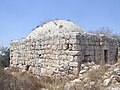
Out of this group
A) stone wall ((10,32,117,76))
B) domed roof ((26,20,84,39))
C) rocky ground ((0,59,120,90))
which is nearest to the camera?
rocky ground ((0,59,120,90))

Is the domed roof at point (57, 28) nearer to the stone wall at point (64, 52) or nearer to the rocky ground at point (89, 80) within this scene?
the stone wall at point (64, 52)

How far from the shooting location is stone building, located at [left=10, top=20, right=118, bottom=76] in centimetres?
1019

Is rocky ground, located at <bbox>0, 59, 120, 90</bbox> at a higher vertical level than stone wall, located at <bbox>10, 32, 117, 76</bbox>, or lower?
lower

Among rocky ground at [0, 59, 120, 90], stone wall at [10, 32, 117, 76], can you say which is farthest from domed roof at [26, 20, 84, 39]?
rocky ground at [0, 59, 120, 90]

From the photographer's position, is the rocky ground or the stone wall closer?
the rocky ground

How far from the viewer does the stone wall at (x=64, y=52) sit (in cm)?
1017

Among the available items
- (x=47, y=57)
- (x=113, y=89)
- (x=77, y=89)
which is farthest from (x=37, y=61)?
(x=113, y=89)

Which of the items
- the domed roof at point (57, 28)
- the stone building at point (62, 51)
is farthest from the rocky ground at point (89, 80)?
the domed roof at point (57, 28)

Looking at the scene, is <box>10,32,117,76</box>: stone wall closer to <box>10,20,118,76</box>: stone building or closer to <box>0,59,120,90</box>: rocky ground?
<box>10,20,118,76</box>: stone building

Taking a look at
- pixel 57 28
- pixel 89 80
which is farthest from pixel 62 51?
pixel 57 28

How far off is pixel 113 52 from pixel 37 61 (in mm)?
3788

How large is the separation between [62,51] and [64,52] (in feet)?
0.48

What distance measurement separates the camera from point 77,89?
7.50 meters

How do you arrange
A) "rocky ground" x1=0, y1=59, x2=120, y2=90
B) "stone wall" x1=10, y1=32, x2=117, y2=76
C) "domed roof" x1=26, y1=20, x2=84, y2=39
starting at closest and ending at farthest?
"rocky ground" x1=0, y1=59, x2=120, y2=90 → "stone wall" x1=10, y1=32, x2=117, y2=76 → "domed roof" x1=26, y1=20, x2=84, y2=39
